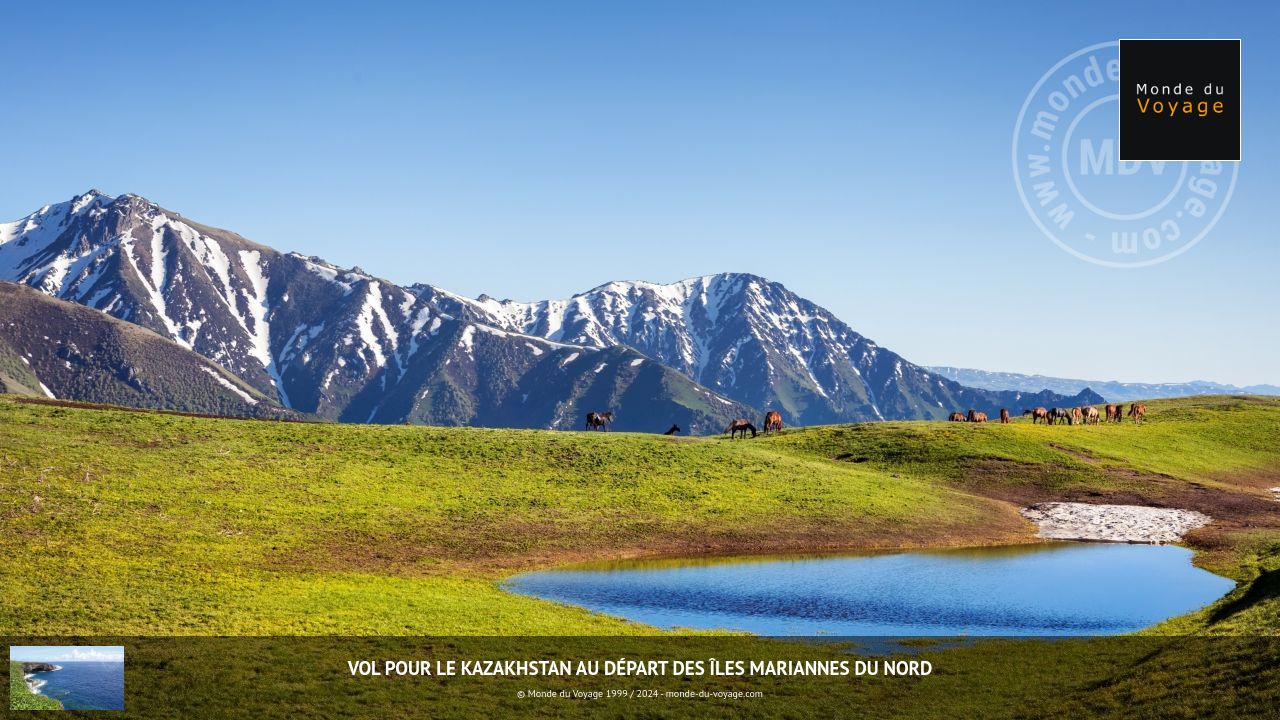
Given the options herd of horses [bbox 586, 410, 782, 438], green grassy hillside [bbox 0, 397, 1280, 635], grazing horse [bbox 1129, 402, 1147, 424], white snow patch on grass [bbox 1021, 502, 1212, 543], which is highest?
grazing horse [bbox 1129, 402, 1147, 424]

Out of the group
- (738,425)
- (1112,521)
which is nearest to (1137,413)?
(1112,521)

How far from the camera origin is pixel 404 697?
35.7m

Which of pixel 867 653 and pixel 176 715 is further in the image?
pixel 867 653

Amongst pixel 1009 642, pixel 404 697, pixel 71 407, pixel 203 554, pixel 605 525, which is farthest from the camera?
pixel 71 407

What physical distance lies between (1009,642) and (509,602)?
2937 centimetres

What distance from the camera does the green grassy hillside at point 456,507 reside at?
5006 cm

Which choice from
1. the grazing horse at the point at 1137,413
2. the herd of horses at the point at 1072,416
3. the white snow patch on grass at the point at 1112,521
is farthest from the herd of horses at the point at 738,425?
the grazing horse at the point at 1137,413

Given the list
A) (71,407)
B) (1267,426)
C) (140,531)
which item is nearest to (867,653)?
(140,531)

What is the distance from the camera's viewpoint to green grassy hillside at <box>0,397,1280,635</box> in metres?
50.1

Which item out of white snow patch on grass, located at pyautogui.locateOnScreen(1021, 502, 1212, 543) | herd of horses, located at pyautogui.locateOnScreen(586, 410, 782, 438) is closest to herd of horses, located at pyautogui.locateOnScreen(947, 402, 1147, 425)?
herd of horses, located at pyautogui.locateOnScreen(586, 410, 782, 438)

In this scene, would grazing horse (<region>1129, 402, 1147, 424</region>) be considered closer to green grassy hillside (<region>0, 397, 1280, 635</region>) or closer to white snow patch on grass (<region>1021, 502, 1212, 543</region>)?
green grassy hillside (<region>0, 397, 1280, 635</region>)

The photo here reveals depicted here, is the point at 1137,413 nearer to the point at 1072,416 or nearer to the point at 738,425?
the point at 1072,416

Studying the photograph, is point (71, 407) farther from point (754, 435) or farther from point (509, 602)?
point (754, 435)

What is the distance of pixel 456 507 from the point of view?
266 feet
